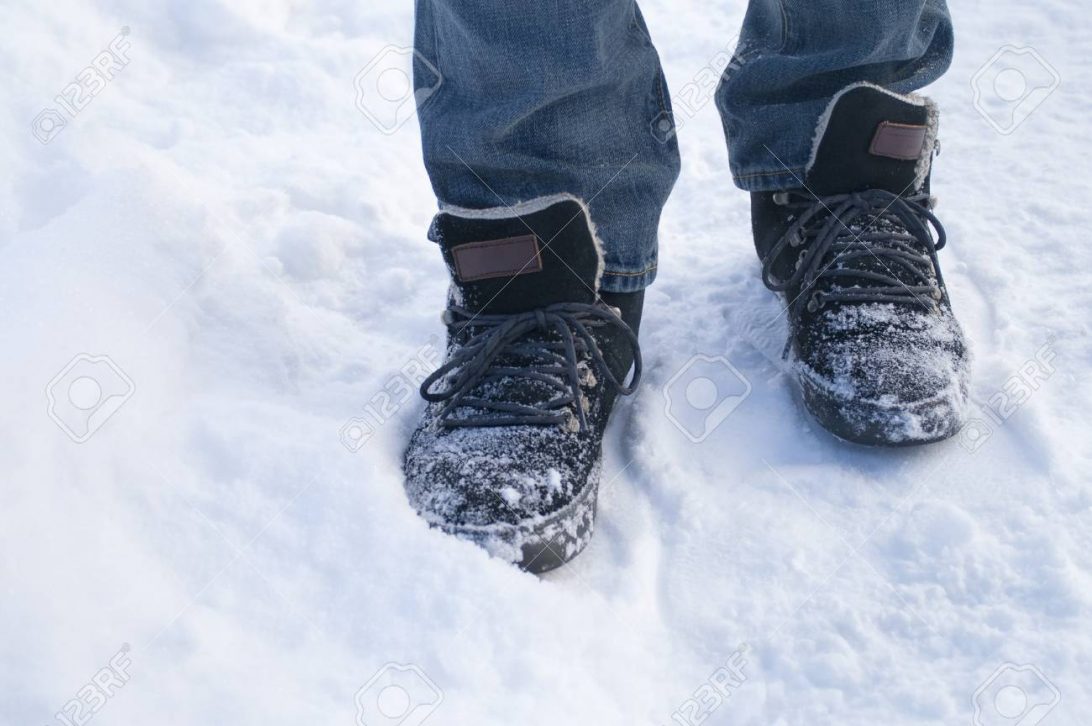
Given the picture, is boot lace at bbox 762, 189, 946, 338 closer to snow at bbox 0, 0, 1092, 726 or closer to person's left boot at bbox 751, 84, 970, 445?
person's left boot at bbox 751, 84, 970, 445

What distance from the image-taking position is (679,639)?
911mm

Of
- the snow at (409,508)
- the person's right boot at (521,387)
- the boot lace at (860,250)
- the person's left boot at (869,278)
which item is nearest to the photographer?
the snow at (409,508)

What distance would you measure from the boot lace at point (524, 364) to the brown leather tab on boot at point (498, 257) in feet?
0.19

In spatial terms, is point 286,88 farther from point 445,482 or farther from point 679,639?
point 679,639

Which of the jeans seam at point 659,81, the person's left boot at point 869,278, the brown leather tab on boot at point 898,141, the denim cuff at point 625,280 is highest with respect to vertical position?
the jeans seam at point 659,81

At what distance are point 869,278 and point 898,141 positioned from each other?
19cm

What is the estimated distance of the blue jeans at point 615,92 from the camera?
974 millimetres

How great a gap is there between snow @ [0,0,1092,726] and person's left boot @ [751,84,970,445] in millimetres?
64

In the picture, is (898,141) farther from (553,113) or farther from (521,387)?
(521,387)

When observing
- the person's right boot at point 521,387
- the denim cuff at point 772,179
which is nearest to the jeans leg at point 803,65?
the denim cuff at point 772,179

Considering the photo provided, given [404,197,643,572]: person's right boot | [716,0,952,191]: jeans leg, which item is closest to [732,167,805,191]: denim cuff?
[716,0,952,191]: jeans leg

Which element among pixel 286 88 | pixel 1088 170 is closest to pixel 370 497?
pixel 286 88

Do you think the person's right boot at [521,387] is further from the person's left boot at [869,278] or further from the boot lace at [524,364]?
the person's left boot at [869,278]

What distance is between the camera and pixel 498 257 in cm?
106
